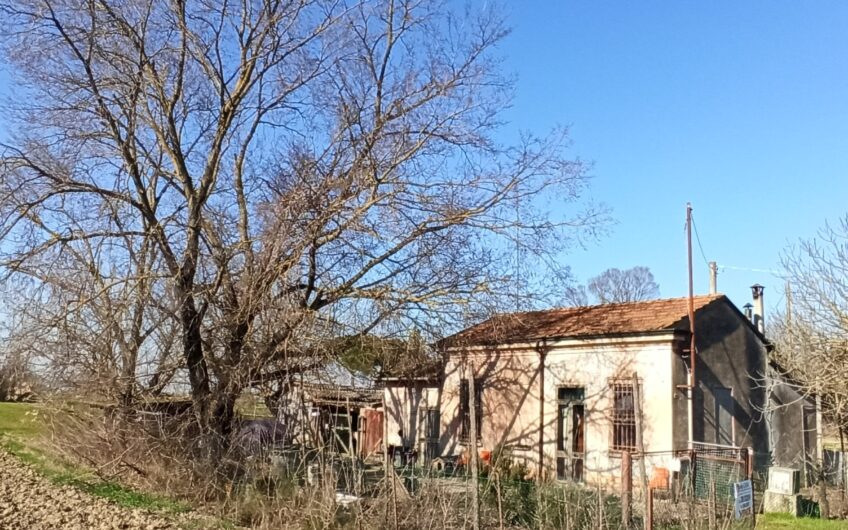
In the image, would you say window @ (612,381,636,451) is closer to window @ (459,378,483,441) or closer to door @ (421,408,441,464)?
window @ (459,378,483,441)

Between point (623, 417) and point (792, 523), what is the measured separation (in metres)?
4.48

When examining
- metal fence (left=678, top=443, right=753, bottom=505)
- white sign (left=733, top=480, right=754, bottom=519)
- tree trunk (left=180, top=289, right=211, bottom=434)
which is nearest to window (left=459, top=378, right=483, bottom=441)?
metal fence (left=678, top=443, right=753, bottom=505)

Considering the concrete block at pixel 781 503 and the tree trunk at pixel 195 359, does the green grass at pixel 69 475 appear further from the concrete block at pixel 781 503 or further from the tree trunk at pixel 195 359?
the concrete block at pixel 781 503

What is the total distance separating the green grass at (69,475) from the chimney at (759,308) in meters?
17.6

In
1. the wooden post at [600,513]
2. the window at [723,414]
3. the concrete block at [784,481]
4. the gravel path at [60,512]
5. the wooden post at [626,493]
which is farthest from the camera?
the window at [723,414]

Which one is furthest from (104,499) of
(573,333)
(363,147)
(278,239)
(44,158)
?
(573,333)

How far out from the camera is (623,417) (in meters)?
16.8

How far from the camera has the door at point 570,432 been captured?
58.4ft

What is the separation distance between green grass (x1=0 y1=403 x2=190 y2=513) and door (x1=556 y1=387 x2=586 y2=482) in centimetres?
961

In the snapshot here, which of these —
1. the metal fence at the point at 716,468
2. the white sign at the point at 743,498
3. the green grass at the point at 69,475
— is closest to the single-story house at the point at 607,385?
the metal fence at the point at 716,468

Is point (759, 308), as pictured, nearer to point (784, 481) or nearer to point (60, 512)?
point (784, 481)

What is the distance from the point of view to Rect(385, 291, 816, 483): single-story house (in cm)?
1628

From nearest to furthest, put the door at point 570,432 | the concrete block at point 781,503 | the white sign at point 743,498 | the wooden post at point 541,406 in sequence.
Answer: the white sign at point 743,498
the concrete block at point 781,503
the door at point 570,432
the wooden post at point 541,406

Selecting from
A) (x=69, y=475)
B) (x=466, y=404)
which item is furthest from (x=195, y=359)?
(x=466, y=404)
